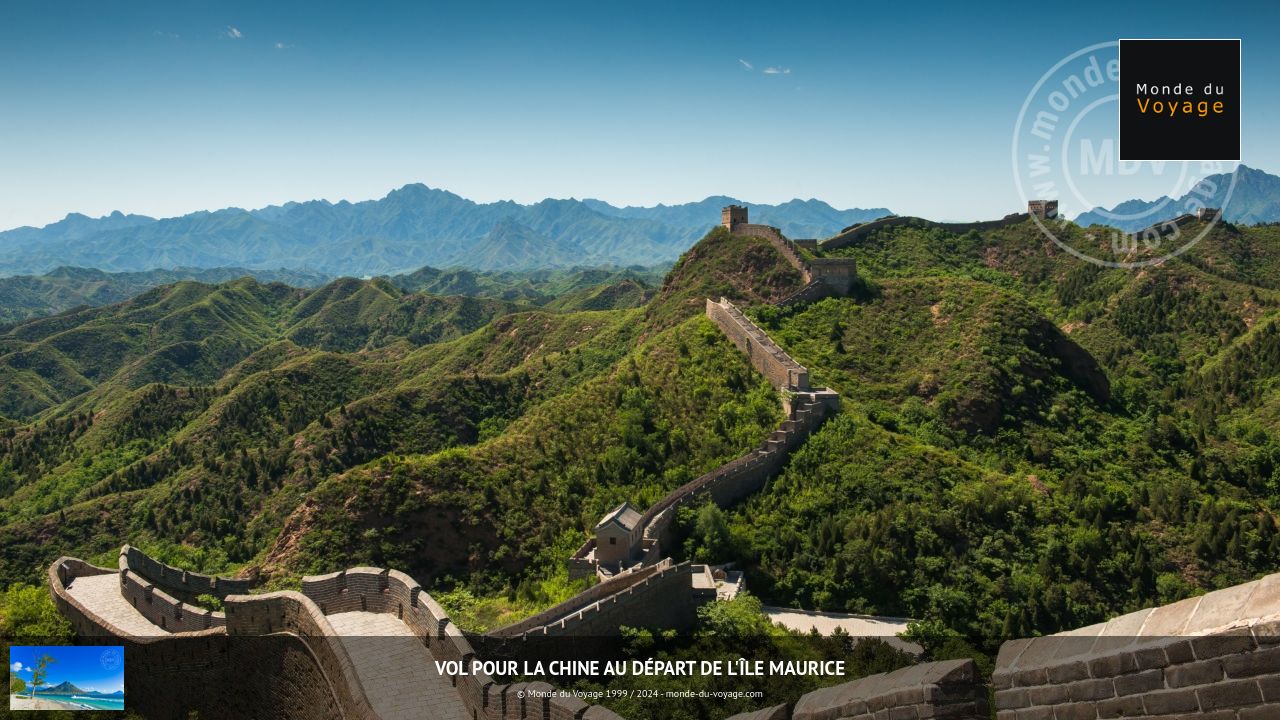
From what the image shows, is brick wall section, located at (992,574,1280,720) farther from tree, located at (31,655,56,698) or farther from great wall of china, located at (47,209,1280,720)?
tree, located at (31,655,56,698)

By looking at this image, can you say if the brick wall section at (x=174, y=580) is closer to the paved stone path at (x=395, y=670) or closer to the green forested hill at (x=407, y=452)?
the paved stone path at (x=395, y=670)

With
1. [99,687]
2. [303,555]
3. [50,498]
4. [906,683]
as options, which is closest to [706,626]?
[99,687]

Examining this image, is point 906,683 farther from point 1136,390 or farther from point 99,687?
point 1136,390

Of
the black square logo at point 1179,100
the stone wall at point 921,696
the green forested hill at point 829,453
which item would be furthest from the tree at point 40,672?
the black square logo at point 1179,100

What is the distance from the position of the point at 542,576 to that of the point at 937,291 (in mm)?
41898

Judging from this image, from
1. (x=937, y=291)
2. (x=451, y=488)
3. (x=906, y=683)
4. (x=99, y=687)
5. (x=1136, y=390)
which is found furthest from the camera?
(x=937, y=291)

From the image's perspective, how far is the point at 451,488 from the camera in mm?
44625

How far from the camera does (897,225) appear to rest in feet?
313

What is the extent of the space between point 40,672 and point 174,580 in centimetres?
817

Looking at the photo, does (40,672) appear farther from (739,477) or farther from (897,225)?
(897,225)

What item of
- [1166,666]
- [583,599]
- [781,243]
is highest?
[781,243]

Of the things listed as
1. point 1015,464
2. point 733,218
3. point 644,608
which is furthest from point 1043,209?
point 644,608

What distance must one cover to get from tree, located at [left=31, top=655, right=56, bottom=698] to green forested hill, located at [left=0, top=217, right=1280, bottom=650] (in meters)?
16.6

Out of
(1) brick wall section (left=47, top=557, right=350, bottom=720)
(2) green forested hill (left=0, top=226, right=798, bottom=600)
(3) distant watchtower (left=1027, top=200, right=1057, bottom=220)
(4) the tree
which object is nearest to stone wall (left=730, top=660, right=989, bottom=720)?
(1) brick wall section (left=47, top=557, right=350, bottom=720)
